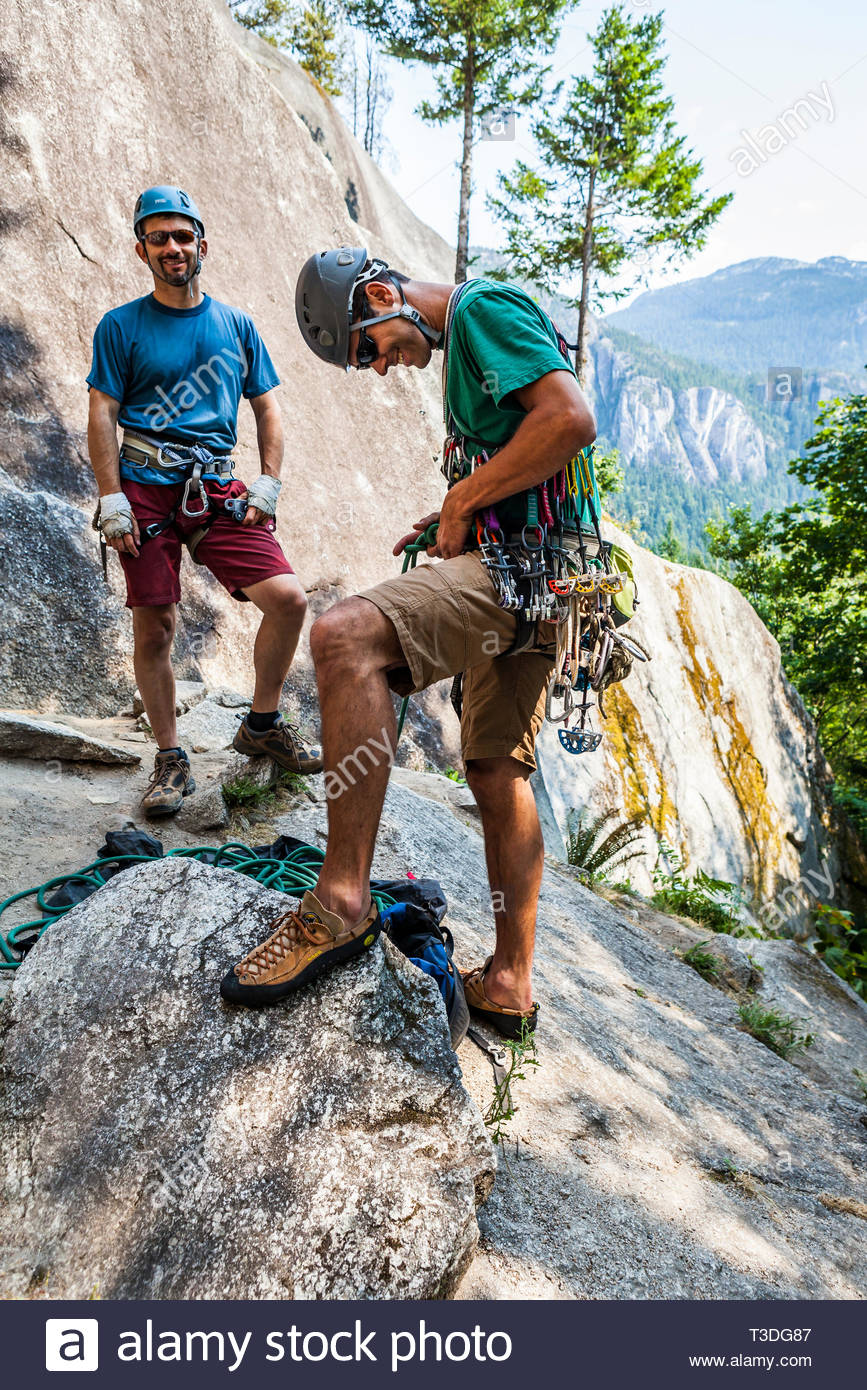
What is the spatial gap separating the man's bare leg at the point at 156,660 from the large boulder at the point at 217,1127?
1.74m

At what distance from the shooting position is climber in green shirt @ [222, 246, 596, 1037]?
85.0 inches

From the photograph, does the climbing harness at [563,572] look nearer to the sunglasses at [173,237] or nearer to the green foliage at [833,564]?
the sunglasses at [173,237]

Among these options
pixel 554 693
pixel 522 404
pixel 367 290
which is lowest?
pixel 554 693

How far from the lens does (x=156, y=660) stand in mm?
3965

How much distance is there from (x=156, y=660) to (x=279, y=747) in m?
0.73

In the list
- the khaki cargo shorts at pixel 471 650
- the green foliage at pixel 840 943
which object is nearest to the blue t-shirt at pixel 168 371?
the khaki cargo shorts at pixel 471 650

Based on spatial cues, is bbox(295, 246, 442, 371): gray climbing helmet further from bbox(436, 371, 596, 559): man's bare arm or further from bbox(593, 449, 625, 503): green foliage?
bbox(593, 449, 625, 503): green foliage

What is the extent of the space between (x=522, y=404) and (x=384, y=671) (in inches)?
34.6

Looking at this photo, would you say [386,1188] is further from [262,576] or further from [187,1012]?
[262,576]

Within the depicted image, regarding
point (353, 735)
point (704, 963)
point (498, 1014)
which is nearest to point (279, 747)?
point (498, 1014)

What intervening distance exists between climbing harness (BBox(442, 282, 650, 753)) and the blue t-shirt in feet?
5.45

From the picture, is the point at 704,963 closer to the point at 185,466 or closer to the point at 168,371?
the point at 185,466

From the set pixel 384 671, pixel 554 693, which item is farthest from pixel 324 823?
pixel 384 671
